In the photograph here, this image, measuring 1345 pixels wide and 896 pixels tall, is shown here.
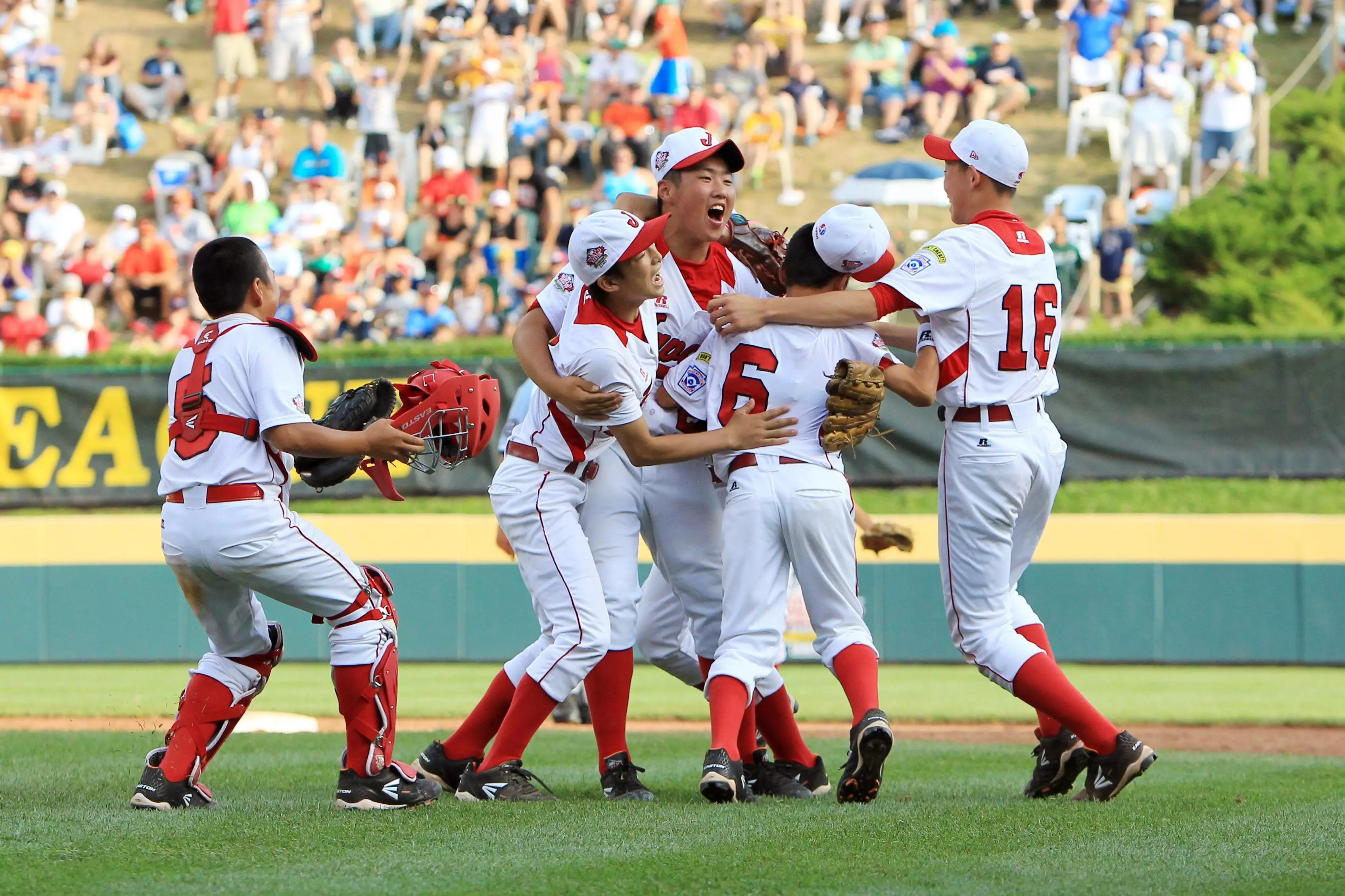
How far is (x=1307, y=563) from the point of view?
11.4 m

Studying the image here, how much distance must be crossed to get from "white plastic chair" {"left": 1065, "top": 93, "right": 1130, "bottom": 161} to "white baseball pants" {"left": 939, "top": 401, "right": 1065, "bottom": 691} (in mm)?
13750

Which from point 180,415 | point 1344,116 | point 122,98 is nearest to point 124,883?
point 180,415

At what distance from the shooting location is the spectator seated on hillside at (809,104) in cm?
1914

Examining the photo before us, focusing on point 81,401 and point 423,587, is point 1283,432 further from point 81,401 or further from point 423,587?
point 81,401

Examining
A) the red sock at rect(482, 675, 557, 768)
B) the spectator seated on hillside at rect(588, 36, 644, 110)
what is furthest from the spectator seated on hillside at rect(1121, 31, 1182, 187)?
the red sock at rect(482, 675, 557, 768)

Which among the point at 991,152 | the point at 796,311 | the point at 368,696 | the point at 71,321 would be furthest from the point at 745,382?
the point at 71,321

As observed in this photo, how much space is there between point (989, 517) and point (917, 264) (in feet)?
2.86

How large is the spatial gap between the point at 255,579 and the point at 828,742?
3964 millimetres

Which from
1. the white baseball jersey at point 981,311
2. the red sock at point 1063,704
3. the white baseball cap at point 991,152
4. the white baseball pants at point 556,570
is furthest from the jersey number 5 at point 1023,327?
the white baseball pants at point 556,570

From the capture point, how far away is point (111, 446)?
13.8 m

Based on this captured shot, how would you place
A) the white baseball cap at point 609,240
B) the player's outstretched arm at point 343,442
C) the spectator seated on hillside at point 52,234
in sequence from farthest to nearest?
the spectator seated on hillside at point 52,234 → the white baseball cap at point 609,240 → the player's outstretched arm at point 343,442

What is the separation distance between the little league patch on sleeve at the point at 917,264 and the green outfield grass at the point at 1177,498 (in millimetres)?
7725

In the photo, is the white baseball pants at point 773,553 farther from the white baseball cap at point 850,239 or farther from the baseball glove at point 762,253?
the baseball glove at point 762,253

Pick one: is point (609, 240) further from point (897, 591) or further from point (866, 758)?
point (897, 591)
